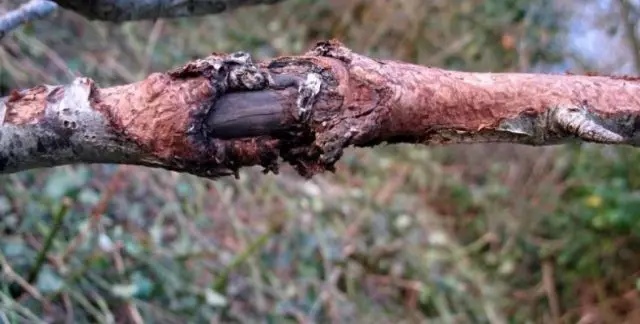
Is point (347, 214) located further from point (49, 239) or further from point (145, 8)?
point (145, 8)

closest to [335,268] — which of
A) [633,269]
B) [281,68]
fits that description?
[633,269]

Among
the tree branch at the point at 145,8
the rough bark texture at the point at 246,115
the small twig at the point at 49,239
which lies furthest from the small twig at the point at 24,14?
the small twig at the point at 49,239

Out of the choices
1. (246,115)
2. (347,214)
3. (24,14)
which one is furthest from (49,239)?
(347,214)

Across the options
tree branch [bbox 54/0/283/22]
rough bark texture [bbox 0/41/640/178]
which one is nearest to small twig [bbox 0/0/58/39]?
tree branch [bbox 54/0/283/22]

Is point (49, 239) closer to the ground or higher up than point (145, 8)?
closer to the ground

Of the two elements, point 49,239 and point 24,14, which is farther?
point 49,239
